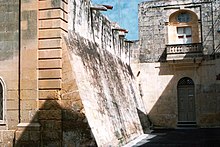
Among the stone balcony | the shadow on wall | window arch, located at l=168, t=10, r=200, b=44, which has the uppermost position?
window arch, located at l=168, t=10, r=200, b=44

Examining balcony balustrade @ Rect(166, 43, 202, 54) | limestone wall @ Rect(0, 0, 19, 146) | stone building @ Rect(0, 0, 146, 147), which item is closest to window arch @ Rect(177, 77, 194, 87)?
balcony balustrade @ Rect(166, 43, 202, 54)

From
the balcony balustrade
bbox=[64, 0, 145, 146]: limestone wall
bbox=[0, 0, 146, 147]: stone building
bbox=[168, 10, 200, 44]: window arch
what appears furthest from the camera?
bbox=[168, 10, 200, 44]: window arch

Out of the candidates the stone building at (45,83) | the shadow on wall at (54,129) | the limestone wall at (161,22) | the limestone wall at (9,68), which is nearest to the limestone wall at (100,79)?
the stone building at (45,83)

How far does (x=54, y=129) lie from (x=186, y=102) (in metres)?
13.9

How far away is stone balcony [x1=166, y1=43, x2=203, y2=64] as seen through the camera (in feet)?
73.1

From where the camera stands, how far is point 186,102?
22906mm

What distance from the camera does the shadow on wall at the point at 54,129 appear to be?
411 inches

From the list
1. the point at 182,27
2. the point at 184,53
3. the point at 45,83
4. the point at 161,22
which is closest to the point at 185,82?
the point at 184,53

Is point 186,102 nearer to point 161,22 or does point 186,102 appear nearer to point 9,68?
point 161,22

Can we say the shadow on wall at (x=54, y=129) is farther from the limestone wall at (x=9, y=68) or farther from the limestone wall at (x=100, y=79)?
the limestone wall at (x=9, y=68)

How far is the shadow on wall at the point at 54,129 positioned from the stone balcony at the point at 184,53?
42.8 ft

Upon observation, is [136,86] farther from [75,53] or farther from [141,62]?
[75,53]

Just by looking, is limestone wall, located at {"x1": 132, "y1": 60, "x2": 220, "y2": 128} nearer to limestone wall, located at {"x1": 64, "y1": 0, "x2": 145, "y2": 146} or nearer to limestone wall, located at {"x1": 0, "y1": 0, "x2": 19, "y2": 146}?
limestone wall, located at {"x1": 64, "y1": 0, "x2": 145, "y2": 146}

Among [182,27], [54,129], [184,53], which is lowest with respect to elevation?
[54,129]
